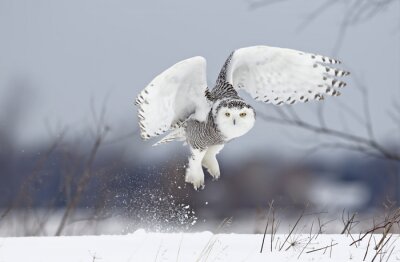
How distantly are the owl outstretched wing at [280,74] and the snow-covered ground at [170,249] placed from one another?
1832mm

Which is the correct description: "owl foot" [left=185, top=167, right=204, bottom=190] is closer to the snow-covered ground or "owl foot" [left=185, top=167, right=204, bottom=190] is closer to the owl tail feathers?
the owl tail feathers

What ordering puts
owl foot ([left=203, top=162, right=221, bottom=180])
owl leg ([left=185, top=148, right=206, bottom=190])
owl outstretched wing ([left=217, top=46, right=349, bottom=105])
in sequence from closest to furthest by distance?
owl outstretched wing ([left=217, top=46, right=349, bottom=105]), owl leg ([left=185, top=148, right=206, bottom=190]), owl foot ([left=203, top=162, right=221, bottom=180])

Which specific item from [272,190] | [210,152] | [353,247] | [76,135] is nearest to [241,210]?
[272,190]

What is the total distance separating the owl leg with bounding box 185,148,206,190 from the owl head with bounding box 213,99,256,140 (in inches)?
27.0

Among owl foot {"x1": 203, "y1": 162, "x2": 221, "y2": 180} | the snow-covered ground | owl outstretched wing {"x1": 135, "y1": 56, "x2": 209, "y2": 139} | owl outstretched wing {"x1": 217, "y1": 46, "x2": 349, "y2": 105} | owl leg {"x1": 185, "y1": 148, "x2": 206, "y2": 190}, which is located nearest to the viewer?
the snow-covered ground

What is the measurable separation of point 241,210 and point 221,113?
750cm

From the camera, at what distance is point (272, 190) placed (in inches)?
550

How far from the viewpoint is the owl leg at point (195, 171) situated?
5910 mm

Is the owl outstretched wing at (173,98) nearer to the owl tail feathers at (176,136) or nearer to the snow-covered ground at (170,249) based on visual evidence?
the owl tail feathers at (176,136)

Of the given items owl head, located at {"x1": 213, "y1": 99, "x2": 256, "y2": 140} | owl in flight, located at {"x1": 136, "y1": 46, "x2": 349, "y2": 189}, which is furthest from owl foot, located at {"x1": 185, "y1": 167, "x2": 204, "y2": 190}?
owl head, located at {"x1": 213, "y1": 99, "x2": 256, "y2": 140}

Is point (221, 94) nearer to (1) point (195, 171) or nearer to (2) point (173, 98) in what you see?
(2) point (173, 98)

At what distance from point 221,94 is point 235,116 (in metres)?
0.39

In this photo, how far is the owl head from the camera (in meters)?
5.16

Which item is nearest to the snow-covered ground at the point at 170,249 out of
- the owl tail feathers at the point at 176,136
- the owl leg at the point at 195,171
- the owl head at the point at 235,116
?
the owl head at the point at 235,116
